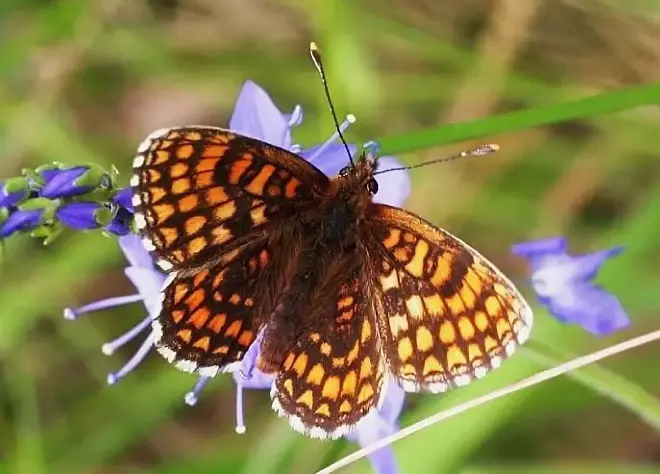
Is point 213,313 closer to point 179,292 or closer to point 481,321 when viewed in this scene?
point 179,292

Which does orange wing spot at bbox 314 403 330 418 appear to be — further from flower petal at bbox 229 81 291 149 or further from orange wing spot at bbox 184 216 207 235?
→ flower petal at bbox 229 81 291 149

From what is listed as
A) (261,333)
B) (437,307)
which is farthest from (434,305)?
(261,333)

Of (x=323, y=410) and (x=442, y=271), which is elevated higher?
(x=442, y=271)

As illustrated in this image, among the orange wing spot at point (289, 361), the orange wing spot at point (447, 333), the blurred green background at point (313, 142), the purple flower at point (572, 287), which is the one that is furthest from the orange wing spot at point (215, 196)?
the blurred green background at point (313, 142)

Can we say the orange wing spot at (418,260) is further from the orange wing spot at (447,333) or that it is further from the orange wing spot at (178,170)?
the orange wing spot at (178,170)

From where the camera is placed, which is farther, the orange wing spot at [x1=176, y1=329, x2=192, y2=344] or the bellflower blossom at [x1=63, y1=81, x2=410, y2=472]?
the bellflower blossom at [x1=63, y1=81, x2=410, y2=472]

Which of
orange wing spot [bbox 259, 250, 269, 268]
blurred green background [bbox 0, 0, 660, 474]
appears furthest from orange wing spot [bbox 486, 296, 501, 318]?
blurred green background [bbox 0, 0, 660, 474]
